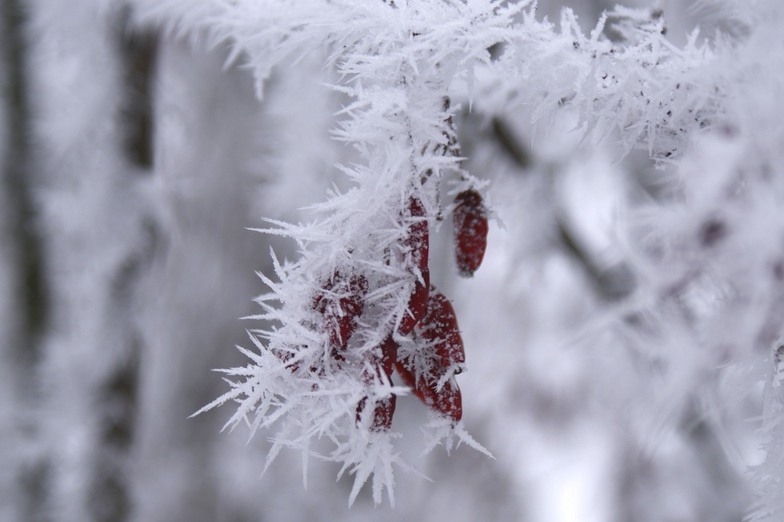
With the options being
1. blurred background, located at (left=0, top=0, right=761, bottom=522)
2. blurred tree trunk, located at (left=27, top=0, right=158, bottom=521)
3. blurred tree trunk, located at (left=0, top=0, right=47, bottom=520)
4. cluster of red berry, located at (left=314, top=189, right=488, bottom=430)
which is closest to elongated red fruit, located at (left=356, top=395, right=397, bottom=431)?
cluster of red berry, located at (left=314, top=189, right=488, bottom=430)

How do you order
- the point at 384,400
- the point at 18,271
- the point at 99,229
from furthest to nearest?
the point at 18,271, the point at 99,229, the point at 384,400

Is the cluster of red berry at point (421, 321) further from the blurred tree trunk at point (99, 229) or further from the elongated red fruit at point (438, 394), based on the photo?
the blurred tree trunk at point (99, 229)

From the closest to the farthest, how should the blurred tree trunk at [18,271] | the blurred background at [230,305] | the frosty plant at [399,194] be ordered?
the frosty plant at [399,194] < the blurred background at [230,305] < the blurred tree trunk at [18,271]

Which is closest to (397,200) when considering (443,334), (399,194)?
(399,194)

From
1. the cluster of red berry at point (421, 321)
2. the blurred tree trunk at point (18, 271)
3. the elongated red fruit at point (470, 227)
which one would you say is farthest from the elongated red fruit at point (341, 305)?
the blurred tree trunk at point (18, 271)

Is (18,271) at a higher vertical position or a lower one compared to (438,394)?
higher

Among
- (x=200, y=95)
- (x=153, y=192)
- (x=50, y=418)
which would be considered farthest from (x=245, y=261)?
(x=153, y=192)

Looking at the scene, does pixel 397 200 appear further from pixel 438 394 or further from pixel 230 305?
pixel 230 305

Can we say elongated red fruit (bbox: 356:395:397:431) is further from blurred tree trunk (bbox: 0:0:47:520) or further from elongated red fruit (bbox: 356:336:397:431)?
blurred tree trunk (bbox: 0:0:47:520)

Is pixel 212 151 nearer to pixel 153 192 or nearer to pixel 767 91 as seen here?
pixel 153 192
